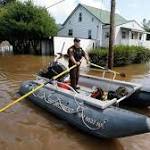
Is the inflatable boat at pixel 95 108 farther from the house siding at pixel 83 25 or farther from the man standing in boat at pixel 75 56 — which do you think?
the house siding at pixel 83 25

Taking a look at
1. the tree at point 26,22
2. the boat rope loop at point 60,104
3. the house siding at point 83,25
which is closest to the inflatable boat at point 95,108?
the boat rope loop at point 60,104

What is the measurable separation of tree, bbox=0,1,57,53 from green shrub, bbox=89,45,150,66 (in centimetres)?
1004

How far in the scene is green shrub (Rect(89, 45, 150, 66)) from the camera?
17688mm

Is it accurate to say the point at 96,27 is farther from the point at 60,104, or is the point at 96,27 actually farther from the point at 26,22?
the point at 60,104

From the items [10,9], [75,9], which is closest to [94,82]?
[10,9]

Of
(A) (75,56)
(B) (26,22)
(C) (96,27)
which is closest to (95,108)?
(A) (75,56)

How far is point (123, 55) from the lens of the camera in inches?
750

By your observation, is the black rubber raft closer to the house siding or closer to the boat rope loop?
the boat rope loop

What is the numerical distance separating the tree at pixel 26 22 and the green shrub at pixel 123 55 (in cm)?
1004

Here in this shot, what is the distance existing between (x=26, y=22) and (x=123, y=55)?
39.3ft

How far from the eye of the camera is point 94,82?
29.3 feet

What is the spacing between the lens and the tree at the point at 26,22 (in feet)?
88.5

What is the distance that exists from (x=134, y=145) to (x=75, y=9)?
97.5 feet

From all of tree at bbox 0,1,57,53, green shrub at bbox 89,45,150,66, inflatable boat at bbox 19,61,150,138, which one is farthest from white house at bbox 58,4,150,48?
inflatable boat at bbox 19,61,150,138
